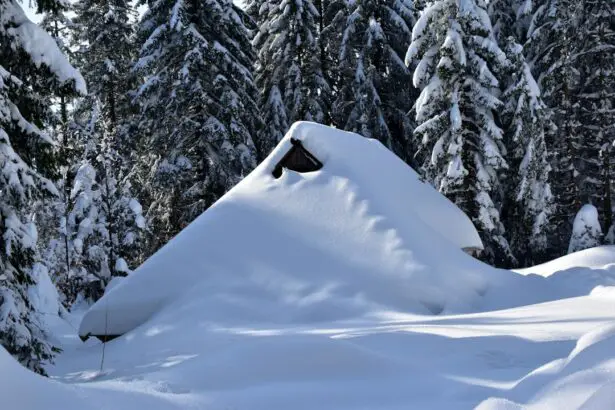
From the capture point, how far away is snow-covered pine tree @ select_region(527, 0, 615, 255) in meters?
24.8

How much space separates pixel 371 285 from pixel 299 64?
18.0 metres

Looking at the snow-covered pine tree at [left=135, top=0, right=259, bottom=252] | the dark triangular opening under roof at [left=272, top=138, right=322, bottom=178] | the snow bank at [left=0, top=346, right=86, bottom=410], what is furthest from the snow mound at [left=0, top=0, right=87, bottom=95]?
the snow-covered pine tree at [left=135, top=0, right=259, bottom=252]

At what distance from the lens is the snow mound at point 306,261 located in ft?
38.9

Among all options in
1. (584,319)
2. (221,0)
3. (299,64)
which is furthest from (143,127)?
(584,319)

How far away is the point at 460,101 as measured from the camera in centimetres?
1911

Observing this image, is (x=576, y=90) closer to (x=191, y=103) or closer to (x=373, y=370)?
(x=191, y=103)

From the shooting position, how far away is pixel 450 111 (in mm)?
18938

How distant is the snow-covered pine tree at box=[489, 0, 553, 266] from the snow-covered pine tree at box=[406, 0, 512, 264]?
256cm

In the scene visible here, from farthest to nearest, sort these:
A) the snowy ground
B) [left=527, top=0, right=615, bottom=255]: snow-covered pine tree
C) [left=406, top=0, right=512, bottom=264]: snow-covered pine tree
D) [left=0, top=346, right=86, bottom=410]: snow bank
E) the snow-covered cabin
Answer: [left=527, top=0, right=615, bottom=255]: snow-covered pine tree < [left=406, top=0, right=512, bottom=264]: snow-covered pine tree < the snow-covered cabin < the snowy ground < [left=0, top=346, right=86, bottom=410]: snow bank

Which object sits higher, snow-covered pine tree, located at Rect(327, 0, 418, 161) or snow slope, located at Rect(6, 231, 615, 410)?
snow-covered pine tree, located at Rect(327, 0, 418, 161)

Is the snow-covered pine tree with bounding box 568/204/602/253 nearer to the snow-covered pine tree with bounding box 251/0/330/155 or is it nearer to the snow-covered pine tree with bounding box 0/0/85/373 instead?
the snow-covered pine tree with bounding box 251/0/330/155

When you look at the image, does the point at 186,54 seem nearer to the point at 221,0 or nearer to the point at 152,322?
the point at 221,0

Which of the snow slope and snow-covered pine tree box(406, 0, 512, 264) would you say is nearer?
the snow slope

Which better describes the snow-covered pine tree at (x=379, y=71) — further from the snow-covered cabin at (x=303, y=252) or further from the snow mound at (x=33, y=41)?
the snow mound at (x=33, y=41)
